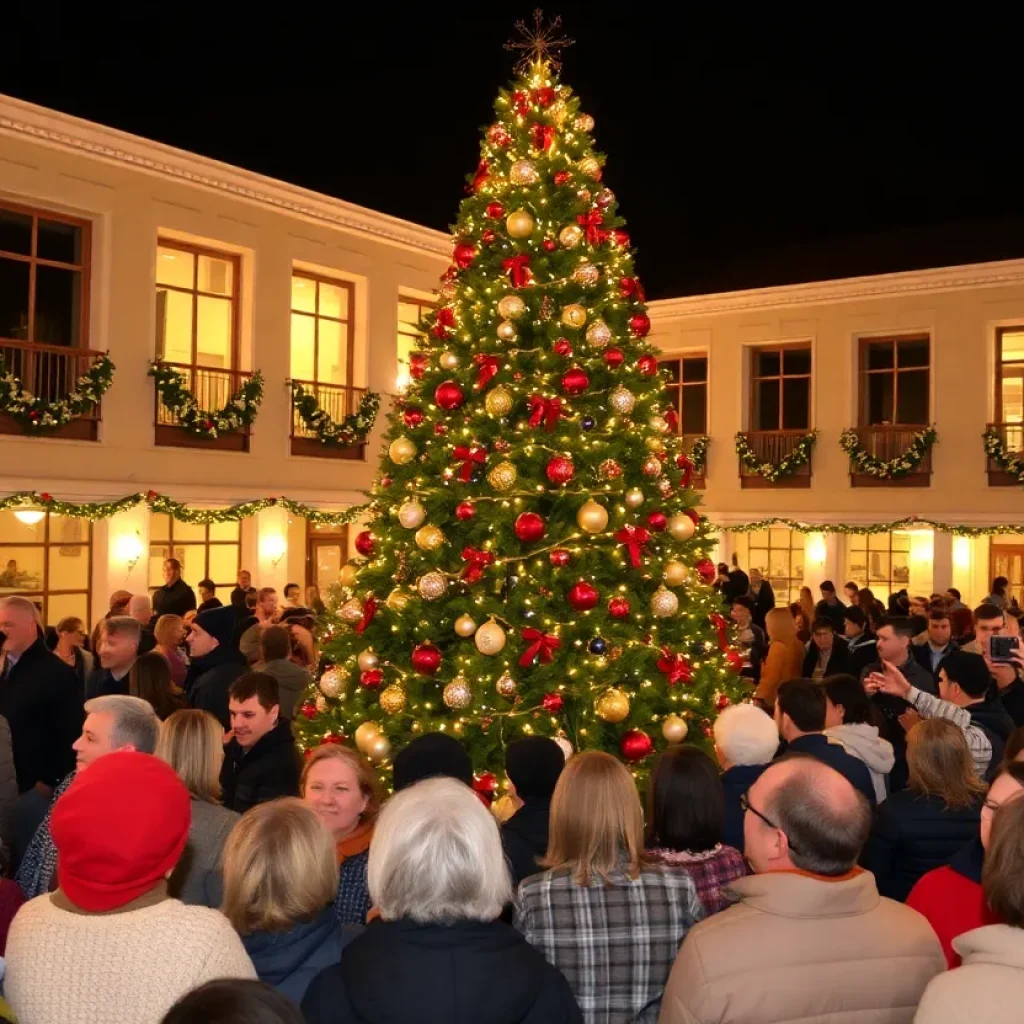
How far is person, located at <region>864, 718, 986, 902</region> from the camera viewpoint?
14.9ft

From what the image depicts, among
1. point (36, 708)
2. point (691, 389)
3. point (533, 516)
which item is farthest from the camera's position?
point (691, 389)

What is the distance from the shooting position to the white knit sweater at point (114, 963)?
2273mm

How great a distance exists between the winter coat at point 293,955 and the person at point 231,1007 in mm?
1217

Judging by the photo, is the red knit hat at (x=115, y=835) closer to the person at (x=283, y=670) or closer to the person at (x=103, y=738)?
the person at (x=103, y=738)

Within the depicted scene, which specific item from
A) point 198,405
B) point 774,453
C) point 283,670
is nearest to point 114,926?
point 283,670

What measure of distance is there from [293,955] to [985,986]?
1.62 meters

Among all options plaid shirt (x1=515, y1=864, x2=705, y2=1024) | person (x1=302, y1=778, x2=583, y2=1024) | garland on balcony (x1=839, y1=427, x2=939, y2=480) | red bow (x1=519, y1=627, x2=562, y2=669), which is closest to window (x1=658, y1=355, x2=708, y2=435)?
garland on balcony (x1=839, y1=427, x2=939, y2=480)

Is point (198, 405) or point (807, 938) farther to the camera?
point (198, 405)

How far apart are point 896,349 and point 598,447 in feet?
63.6

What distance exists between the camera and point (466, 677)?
655cm

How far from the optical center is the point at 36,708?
6266 mm

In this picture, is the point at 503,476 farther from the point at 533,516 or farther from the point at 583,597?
the point at 583,597

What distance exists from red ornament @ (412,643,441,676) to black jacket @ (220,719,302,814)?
1.07m

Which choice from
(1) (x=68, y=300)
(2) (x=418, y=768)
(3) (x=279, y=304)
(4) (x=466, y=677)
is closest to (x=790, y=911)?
(2) (x=418, y=768)
